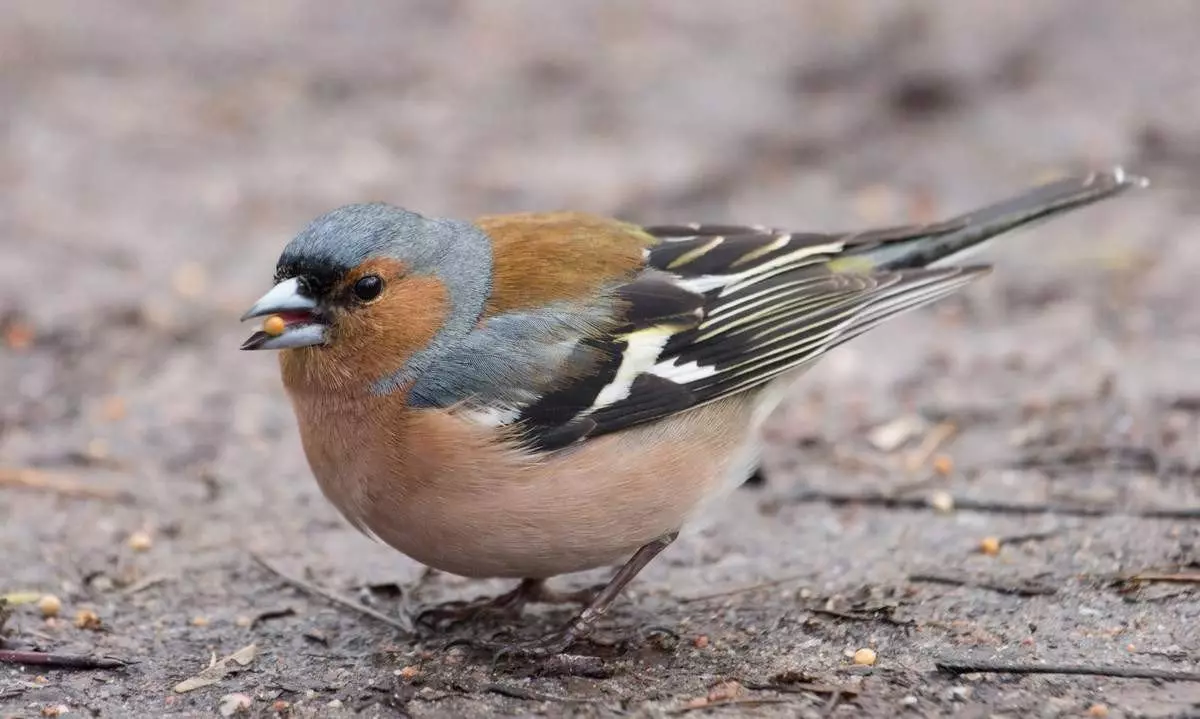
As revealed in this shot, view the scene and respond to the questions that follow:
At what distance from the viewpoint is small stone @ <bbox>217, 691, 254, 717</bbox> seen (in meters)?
4.01

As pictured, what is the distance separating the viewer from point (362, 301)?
4.27 metres

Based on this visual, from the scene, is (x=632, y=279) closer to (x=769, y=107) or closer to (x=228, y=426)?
(x=228, y=426)

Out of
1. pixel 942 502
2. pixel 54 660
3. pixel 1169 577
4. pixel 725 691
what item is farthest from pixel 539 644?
pixel 1169 577

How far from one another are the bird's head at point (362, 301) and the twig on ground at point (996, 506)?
171 cm

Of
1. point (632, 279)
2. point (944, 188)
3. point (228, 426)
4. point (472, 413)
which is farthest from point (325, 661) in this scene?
point (944, 188)

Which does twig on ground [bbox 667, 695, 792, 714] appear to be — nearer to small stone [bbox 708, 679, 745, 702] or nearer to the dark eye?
small stone [bbox 708, 679, 745, 702]

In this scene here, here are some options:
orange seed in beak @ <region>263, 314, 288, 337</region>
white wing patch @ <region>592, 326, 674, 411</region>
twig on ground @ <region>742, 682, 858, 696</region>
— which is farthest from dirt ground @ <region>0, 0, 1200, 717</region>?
orange seed in beak @ <region>263, 314, 288, 337</region>

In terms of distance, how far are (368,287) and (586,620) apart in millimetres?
1194

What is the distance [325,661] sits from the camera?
4383mm

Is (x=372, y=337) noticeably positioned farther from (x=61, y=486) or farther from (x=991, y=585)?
(x=991, y=585)

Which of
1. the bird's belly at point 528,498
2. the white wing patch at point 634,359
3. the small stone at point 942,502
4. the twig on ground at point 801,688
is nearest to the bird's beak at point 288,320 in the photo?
the bird's belly at point 528,498

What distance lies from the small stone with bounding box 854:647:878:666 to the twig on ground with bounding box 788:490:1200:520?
1197 mm

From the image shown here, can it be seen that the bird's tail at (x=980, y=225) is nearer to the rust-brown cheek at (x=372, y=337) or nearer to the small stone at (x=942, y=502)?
the small stone at (x=942, y=502)

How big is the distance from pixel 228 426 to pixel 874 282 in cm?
283
